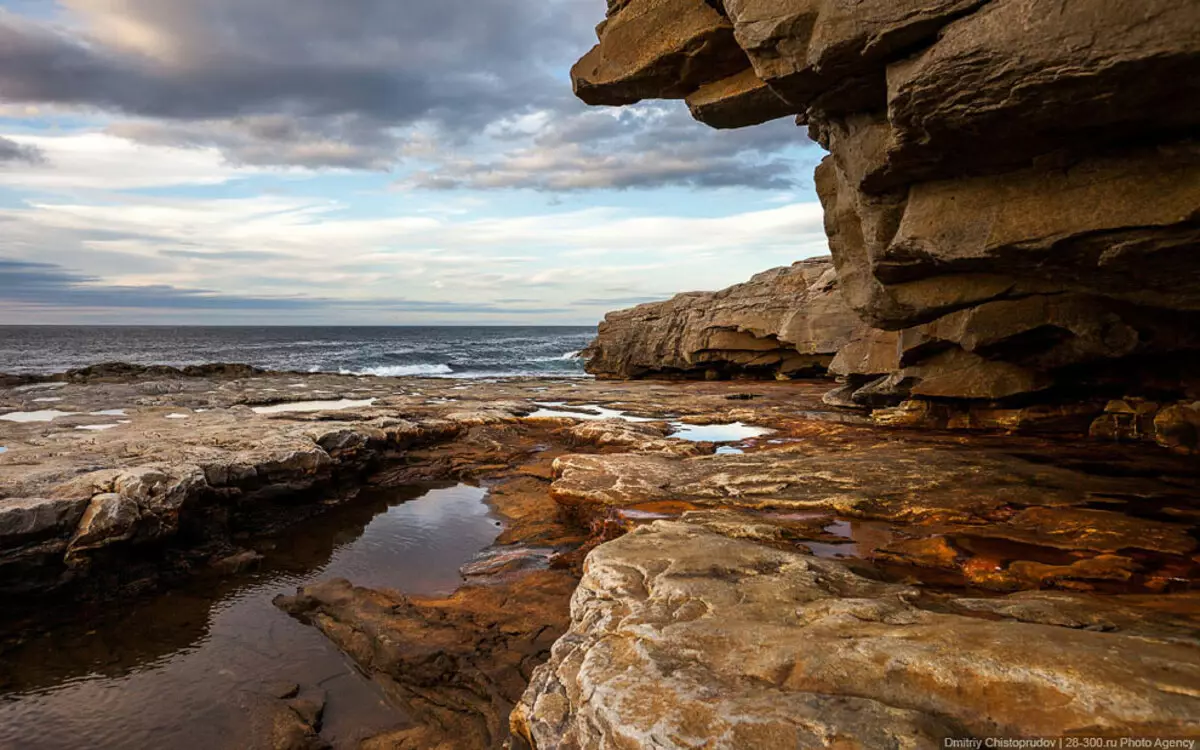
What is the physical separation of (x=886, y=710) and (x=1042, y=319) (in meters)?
13.7

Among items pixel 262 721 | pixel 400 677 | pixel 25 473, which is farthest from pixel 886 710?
pixel 25 473

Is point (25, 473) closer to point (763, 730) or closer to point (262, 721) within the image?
point (262, 721)

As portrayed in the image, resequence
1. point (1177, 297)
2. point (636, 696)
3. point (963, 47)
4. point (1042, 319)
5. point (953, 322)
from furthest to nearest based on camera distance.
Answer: point (953, 322), point (1042, 319), point (1177, 297), point (963, 47), point (636, 696)

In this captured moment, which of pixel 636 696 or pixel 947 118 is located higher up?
pixel 947 118

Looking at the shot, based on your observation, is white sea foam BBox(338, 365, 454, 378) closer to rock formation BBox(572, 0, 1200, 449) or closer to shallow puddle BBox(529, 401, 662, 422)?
shallow puddle BBox(529, 401, 662, 422)

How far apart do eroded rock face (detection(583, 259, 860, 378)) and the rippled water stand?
2537 cm

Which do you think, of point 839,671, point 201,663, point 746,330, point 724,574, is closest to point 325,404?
point 201,663

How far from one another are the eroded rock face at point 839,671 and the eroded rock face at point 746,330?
28144mm

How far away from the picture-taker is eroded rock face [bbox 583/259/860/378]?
1303 inches

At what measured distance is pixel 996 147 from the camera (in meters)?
8.62

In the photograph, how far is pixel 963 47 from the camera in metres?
7.32

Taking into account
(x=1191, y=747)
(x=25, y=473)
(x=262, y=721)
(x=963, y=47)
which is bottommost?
(x=262, y=721)

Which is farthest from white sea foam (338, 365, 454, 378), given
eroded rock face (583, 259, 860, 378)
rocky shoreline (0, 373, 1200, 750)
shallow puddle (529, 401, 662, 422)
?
rocky shoreline (0, 373, 1200, 750)

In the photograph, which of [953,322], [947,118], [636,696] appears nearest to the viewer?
[636,696]
